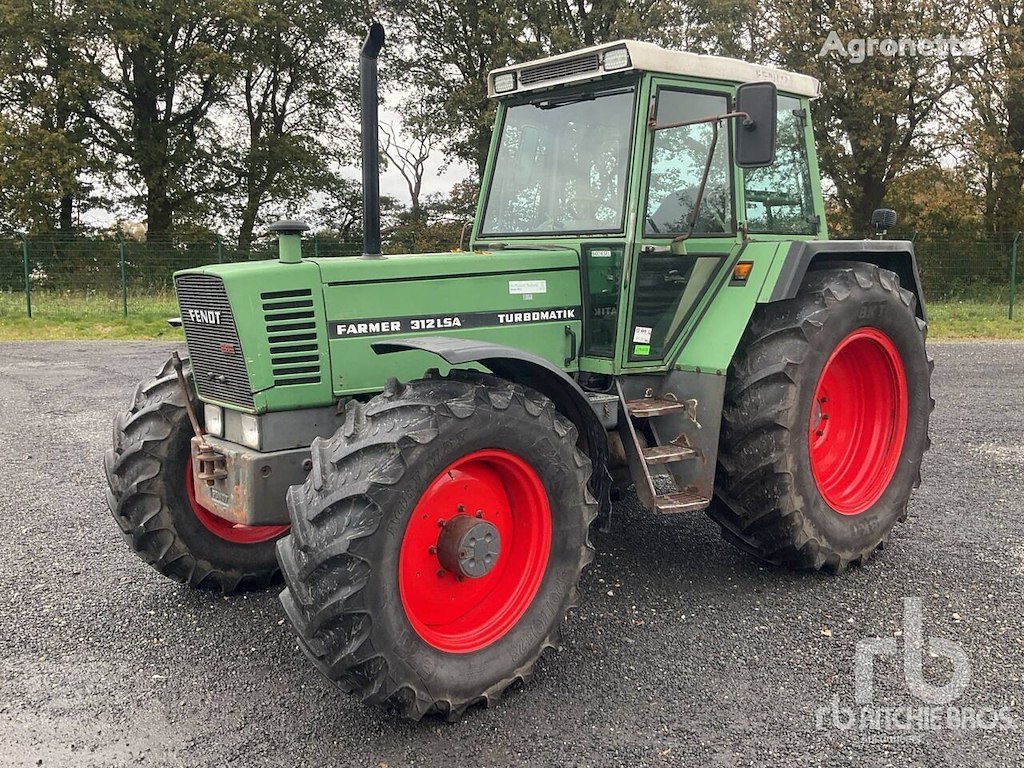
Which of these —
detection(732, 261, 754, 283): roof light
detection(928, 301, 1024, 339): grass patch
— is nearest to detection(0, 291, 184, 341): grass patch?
detection(732, 261, 754, 283): roof light

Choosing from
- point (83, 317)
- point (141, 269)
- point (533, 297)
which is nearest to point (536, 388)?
point (533, 297)

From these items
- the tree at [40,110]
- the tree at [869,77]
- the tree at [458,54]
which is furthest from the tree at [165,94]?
the tree at [869,77]

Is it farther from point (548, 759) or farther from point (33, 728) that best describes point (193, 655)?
point (548, 759)

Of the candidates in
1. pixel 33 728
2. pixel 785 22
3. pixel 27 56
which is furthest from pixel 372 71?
pixel 27 56

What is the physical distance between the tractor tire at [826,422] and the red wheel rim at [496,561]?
1.21 m

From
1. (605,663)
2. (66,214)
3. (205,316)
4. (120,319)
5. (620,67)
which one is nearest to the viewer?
(605,663)

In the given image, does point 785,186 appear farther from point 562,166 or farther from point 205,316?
point 205,316

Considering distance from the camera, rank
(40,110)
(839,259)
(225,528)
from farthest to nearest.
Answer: (40,110), (839,259), (225,528)

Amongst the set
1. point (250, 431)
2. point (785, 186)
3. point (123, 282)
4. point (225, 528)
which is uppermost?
point (785, 186)

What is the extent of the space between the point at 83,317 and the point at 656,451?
15863mm

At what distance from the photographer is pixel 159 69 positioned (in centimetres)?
2531

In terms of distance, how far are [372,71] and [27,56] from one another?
24.3 metres

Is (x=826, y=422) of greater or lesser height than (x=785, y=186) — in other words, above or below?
below

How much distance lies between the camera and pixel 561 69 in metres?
4.30
